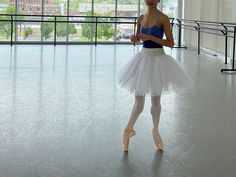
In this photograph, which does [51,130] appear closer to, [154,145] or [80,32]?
[154,145]

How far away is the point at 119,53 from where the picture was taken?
13.2 m

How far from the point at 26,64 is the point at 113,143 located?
638 centimetres

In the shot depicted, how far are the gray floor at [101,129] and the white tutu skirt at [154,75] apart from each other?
22.4 inches

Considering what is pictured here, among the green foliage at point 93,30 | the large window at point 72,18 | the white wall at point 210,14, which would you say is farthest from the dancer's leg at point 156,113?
the green foliage at point 93,30

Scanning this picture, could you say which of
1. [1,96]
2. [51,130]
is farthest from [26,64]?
[51,130]

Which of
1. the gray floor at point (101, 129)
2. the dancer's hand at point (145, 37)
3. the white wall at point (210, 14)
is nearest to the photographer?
the gray floor at point (101, 129)

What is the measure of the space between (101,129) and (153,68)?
1.14m

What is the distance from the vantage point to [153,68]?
12.2 feet

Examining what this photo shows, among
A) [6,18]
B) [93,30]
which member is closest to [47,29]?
[6,18]

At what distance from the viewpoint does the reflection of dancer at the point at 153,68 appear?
12.0 ft

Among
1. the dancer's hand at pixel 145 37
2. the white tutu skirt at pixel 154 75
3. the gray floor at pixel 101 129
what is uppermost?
the dancer's hand at pixel 145 37

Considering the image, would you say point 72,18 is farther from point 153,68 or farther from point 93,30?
point 153,68

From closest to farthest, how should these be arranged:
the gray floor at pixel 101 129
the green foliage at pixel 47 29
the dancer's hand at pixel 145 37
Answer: the gray floor at pixel 101 129, the dancer's hand at pixel 145 37, the green foliage at pixel 47 29

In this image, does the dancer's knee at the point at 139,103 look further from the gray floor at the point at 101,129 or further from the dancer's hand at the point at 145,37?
the dancer's hand at the point at 145,37
